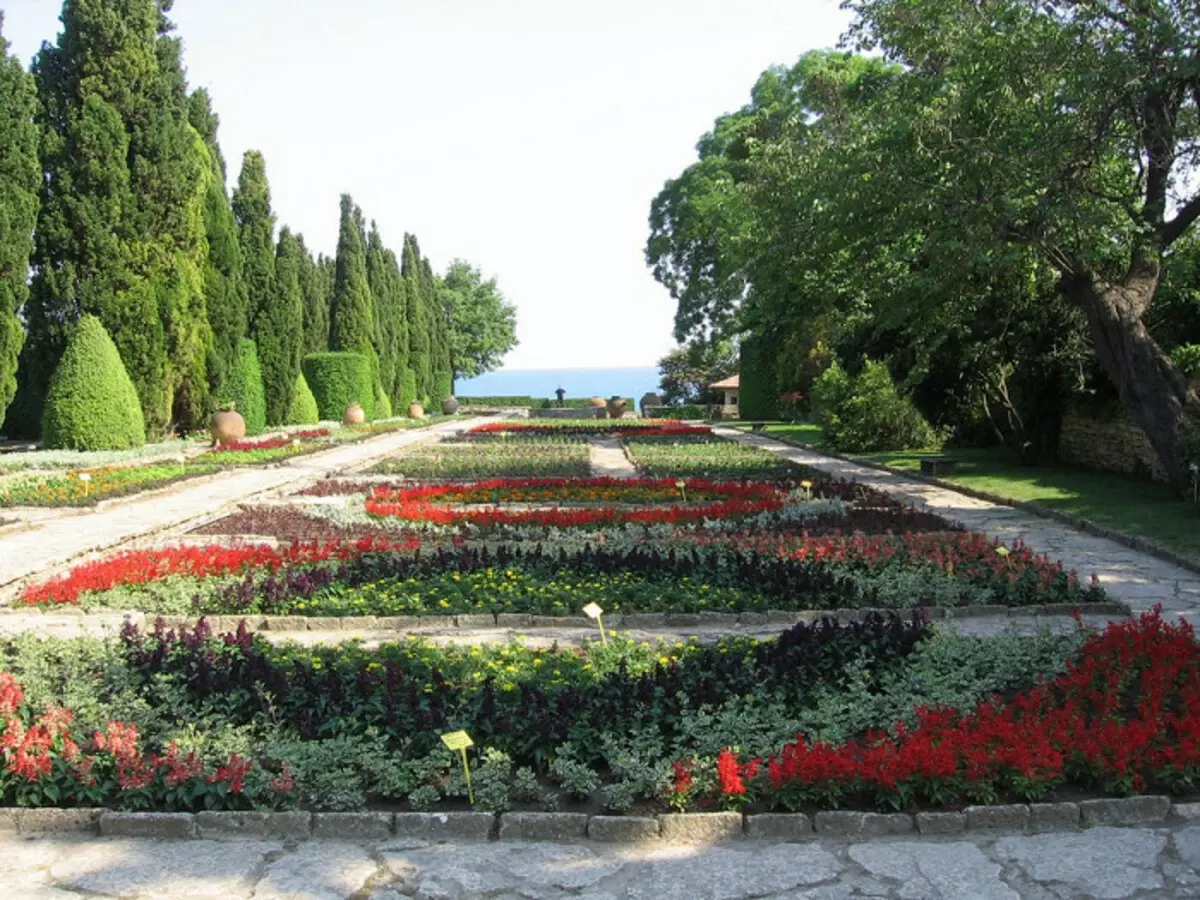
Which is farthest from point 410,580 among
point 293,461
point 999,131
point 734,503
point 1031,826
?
point 293,461

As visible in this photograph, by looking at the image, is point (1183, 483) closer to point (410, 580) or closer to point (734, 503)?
point (734, 503)

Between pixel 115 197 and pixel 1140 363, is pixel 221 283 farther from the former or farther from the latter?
pixel 1140 363

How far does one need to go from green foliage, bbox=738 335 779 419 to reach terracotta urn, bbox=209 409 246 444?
2378cm

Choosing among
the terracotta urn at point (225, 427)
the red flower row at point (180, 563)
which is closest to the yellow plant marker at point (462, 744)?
the red flower row at point (180, 563)

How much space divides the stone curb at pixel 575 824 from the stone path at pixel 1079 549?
387 centimetres

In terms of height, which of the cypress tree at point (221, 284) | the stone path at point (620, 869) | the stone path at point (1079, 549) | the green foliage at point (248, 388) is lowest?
the stone path at point (620, 869)

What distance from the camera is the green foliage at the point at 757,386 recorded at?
144ft

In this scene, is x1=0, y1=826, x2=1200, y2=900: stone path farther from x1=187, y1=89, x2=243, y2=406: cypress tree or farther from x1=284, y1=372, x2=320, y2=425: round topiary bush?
x1=284, y1=372, x2=320, y2=425: round topiary bush

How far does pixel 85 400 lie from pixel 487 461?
7.74 meters

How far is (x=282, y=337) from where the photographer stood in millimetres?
32375

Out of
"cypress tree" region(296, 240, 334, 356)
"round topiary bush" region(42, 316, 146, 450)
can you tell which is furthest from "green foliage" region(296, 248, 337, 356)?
"round topiary bush" region(42, 316, 146, 450)

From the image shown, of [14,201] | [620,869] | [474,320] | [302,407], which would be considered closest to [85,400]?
[14,201]

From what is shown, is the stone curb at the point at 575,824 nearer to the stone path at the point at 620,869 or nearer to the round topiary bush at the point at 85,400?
the stone path at the point at 620,869

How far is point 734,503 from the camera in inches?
530
